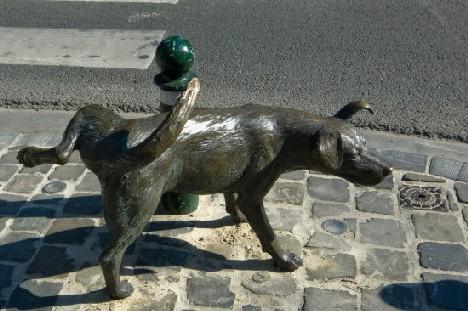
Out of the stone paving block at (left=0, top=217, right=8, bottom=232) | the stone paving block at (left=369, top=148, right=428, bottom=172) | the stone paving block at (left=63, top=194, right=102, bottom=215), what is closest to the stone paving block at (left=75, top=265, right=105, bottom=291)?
the stone paving block at (left=63, top=194, right=102, bottom=215)

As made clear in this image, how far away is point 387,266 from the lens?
4.31 m

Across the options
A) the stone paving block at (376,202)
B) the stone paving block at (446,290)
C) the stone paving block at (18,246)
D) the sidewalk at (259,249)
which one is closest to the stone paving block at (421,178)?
the sidewalk at (259,249)

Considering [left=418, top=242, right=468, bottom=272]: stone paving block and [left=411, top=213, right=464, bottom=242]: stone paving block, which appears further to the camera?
[left=411, top=213, right=464, bottom=242]: stone paving block

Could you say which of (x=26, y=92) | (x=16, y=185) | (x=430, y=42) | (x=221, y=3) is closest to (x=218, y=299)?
(x=16, y=185)

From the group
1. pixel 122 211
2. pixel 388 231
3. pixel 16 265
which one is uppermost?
pixel 122 211

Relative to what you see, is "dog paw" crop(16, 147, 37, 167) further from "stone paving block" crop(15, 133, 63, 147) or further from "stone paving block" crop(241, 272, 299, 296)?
"stone paving block" crop(15, 133, 63, 147)

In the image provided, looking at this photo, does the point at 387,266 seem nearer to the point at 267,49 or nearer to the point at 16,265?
the point at 16,265

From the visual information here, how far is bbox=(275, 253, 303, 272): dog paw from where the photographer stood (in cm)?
423

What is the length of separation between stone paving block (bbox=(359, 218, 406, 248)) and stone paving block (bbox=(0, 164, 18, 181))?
287 cm

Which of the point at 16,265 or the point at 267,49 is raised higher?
the point at 267,49

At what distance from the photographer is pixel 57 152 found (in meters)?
3.49

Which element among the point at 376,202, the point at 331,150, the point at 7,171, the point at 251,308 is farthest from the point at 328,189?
the point at 7,171

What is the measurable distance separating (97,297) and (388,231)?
6.84 feet

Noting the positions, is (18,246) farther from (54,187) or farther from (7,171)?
(7,171)
